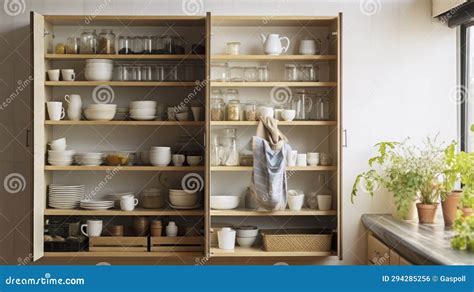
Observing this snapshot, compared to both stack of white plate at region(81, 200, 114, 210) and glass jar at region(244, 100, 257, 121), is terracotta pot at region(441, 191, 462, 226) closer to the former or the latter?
glass jar at region(244, 100, 257, 121)

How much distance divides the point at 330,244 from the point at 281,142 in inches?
29.5

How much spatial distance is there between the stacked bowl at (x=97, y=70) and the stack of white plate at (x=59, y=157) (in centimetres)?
52

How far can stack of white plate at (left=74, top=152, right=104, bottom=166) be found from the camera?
4.59 m

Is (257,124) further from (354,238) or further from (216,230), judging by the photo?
(354,238)

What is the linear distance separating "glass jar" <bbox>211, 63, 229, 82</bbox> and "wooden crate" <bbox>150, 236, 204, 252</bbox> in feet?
3.51

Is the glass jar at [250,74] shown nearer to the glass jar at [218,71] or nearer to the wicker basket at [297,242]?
the glass jar at [218,71]

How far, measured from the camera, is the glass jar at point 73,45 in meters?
4.59

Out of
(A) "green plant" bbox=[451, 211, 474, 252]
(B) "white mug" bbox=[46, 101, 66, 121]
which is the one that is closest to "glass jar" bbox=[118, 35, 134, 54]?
(B) "white mug" bbox=[46, 101, 66, 121]

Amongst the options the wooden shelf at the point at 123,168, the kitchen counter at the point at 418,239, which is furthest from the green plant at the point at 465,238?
the wooden shelf at the point at 123,168

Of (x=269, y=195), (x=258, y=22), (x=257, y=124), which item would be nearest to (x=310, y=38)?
(x=258, y=22)

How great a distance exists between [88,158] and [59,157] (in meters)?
0.19

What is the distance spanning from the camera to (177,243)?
4.57 meters

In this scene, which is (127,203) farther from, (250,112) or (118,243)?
(250,112)

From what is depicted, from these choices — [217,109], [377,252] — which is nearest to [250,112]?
[217,109]
